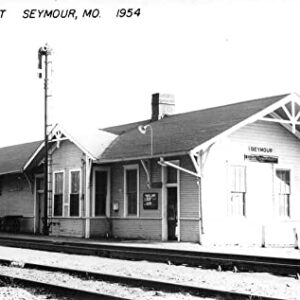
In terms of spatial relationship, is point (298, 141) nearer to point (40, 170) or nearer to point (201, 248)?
point (201, 248)

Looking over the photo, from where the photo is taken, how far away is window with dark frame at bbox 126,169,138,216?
67.1 feet

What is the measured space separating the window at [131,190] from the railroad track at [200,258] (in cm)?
328

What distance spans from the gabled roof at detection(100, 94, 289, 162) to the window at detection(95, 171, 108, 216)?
35.7 inches

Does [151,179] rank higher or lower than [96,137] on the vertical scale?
lower

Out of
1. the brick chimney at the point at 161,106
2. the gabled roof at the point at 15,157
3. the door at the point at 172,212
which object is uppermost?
the brick chimney at the point at 161,106

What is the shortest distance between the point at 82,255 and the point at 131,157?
463cm

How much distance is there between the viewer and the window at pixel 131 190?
66.9 feet

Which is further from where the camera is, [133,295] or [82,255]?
[82,255]

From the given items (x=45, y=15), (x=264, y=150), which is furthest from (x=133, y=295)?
(x=264, y=150)

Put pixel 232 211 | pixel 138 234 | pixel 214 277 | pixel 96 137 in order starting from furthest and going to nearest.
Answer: pixel 96 137 → pixel 138 234 → pixel 232 211 → pixel 214 277

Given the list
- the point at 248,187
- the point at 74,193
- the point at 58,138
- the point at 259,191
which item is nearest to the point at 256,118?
the point at 248,187

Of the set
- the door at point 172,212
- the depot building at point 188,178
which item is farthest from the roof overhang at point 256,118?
the door at point 172,212

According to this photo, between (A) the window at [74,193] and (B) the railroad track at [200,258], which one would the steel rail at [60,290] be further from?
(A) the window at [74,193]

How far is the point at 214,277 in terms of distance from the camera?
10695 mm
